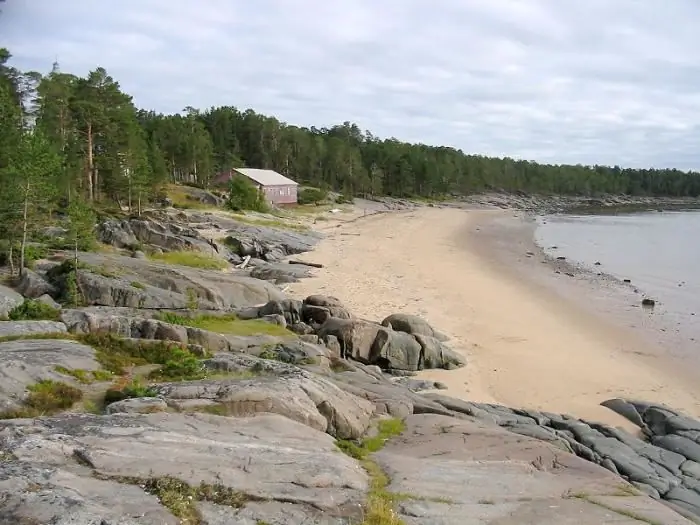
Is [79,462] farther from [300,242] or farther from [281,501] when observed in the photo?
[300,242]

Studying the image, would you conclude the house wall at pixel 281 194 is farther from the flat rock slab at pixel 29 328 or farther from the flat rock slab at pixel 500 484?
the flat rock slab at pixel 500 484

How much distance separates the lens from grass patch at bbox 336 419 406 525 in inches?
343

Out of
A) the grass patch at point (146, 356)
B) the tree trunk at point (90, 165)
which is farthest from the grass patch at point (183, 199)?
the grass patch at point (146, 356)

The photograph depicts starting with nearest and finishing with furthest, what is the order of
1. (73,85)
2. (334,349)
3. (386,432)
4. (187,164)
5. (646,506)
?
(646,506) < (386,432) < (334,349) < (73,85) < (187,164)

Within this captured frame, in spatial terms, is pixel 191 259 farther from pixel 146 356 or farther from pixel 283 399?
pixel 283 399

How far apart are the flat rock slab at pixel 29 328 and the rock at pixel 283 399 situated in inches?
226

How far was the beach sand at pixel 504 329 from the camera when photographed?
68.5 feet

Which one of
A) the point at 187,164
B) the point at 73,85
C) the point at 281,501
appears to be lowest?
the point at 281,501

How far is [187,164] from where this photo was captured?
94.6 metres

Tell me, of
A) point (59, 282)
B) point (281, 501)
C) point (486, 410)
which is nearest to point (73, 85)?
point (59, 282)

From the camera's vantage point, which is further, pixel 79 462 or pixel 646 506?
pixel 646 506

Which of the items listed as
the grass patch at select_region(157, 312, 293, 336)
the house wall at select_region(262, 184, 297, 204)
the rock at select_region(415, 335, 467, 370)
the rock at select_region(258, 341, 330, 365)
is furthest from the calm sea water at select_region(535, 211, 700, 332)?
the house wall at select_region(262, 184, 297, 204)

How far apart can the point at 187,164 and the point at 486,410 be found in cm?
8514

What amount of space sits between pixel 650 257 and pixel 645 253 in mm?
3538
